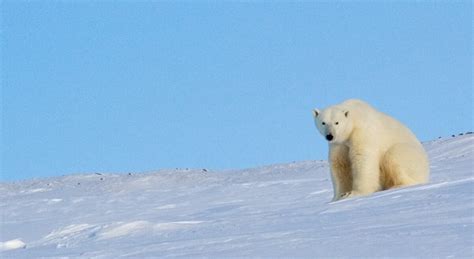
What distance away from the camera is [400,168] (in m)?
7.14

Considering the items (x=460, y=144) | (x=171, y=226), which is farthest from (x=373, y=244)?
(x=460, y=144)

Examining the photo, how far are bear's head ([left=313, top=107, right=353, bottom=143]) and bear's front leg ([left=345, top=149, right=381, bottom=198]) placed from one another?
0.15 m

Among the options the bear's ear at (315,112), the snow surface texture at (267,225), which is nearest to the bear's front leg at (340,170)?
the bear's ear at (315,112)

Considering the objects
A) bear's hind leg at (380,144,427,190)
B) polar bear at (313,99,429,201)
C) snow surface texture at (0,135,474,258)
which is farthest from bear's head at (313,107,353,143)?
snow surface texture at (0,135,474,258)

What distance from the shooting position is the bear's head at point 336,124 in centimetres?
713

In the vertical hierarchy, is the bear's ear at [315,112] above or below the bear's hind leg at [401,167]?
above

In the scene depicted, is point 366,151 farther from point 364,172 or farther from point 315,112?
point 315,112

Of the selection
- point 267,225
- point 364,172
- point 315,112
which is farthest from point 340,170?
point 267,225

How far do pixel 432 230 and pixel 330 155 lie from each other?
321 cm

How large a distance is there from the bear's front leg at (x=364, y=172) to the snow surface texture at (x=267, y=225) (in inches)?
19.5

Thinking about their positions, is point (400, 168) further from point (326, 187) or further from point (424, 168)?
point (326, 187)

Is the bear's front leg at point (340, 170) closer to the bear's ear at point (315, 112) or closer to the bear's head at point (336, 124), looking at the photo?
the bear's head at point (336, 124)

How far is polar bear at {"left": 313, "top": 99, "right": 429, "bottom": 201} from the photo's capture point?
713 centimetres

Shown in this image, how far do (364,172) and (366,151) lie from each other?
0.16 m
